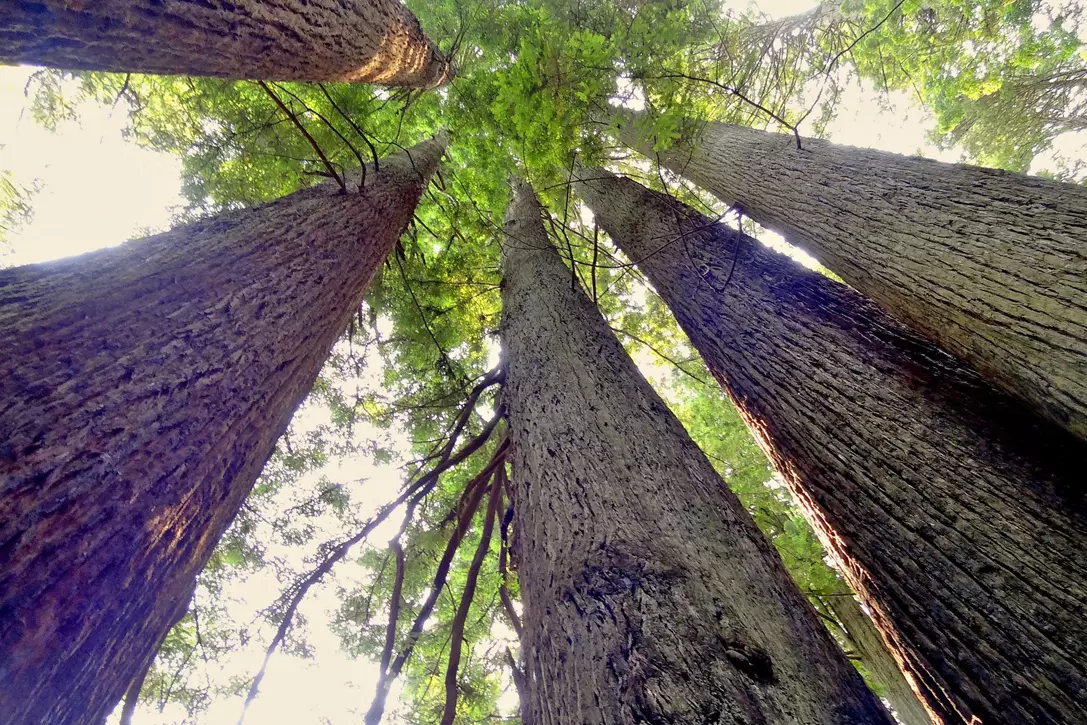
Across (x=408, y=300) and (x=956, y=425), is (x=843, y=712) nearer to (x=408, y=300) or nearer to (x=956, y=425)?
(x=956, y=425)

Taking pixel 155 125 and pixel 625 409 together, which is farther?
pixel 155 125

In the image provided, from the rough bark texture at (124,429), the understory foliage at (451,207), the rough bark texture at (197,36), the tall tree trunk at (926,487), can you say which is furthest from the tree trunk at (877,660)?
the rough bark texture at (197,36)

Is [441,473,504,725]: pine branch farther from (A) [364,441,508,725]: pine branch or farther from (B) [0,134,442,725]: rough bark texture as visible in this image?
(B) [0,134,442,725]: rough bark texture

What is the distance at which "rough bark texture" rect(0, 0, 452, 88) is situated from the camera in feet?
5.44

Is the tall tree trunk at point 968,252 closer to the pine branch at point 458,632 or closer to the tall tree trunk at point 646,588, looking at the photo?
the tall tree trunk at point 646,588

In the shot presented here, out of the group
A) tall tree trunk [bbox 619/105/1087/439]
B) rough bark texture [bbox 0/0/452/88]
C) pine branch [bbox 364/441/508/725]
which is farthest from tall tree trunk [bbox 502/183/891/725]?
rough bark texture [bbox 0/0/452/88]

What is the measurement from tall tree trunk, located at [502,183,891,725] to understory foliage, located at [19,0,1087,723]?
1394mm

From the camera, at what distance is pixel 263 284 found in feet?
8.03

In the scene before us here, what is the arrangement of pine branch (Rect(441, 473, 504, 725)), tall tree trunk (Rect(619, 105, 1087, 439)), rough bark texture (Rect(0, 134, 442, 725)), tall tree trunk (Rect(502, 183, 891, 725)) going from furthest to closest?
pine branch (Rect(441, 473, 504, 725))
tall tree trunk (Rect(619, 105, 1087, 439))
tall tree trunk (Rect(502, 183, 891, 725))
rough bark texture (Rect(0, 134, 442, 725))

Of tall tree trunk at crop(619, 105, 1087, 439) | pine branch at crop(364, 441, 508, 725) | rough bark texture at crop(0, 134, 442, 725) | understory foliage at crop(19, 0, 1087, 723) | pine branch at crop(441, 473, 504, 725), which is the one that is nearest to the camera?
rough bark texture at crop(0, 134, 442, 725)

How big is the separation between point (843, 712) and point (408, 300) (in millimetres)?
5193

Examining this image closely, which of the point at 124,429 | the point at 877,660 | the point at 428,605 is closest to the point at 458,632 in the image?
the point at 428,605

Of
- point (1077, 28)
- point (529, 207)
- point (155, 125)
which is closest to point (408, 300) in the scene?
point (529, 207)

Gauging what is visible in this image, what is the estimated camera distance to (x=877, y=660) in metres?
4.86
